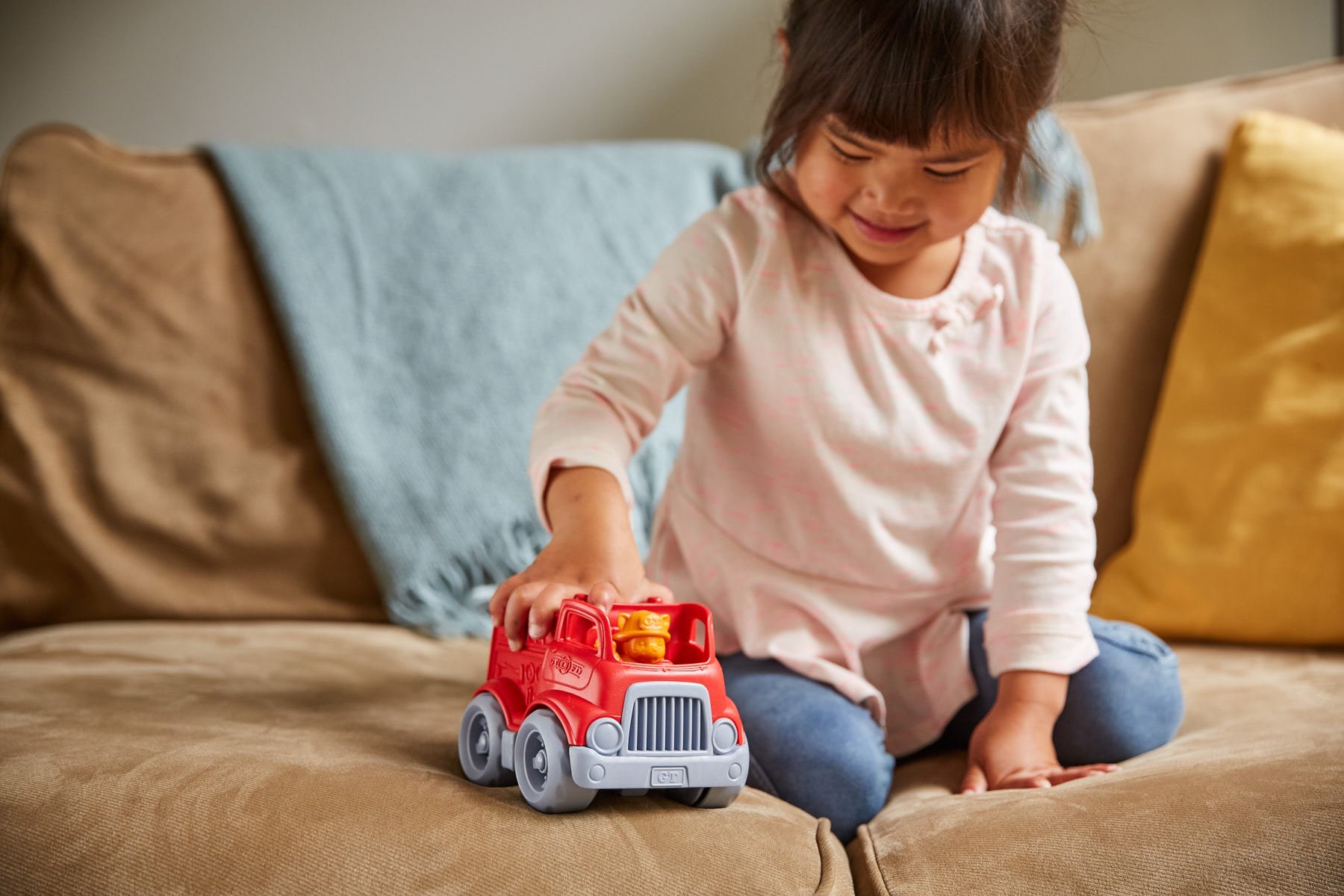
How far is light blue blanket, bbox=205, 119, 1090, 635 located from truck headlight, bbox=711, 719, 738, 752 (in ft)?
2.08

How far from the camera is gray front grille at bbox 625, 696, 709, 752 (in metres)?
0.69

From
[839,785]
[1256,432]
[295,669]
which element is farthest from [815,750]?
[1256,432]

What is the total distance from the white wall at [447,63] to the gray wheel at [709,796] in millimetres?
1296

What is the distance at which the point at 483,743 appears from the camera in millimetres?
788

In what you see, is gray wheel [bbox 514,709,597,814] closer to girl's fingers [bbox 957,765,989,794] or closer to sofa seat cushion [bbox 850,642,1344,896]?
sofa seat cushion [bbox 850,642,1344,896]

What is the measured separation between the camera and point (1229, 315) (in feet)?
4.22

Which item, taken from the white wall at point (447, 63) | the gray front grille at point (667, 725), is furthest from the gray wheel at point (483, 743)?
the white wall at point (447, 63)

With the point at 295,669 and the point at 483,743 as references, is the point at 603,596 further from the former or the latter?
the point at 295,669

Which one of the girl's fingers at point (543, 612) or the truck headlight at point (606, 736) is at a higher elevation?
the girl's fingers at point (543, 612)

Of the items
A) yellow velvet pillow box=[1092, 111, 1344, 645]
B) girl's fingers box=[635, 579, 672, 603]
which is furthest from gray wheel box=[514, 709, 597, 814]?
yellow velvet pillow box=[1092, 111, 1344, 645]

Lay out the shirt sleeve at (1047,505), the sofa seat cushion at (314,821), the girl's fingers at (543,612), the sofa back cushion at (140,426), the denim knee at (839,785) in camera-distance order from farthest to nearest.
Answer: the sofa back cushion at (140,426) → the shirt sleeve at (1047,505) → the denim knee at (839,785) → the girl's fingers at (543,612) → the sofa seat cushion at (314,821)

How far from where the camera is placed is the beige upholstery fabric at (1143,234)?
4.51ft

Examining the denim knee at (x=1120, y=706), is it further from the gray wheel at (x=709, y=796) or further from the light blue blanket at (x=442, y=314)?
the light blue blanket at (x=442, y=314)

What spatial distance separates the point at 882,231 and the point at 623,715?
0.46 meters
